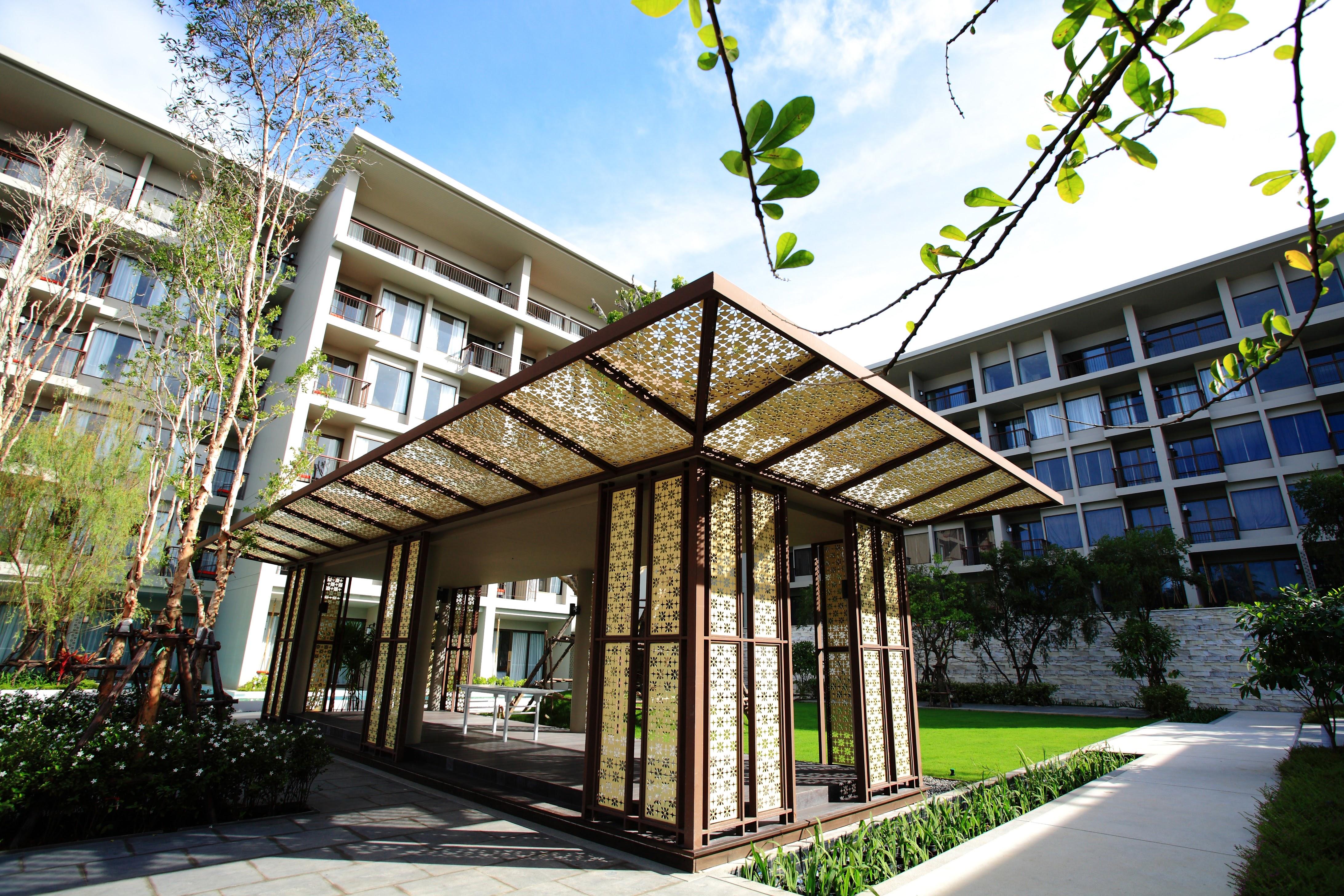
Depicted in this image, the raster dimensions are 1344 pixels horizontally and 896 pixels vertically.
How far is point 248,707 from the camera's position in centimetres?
1410

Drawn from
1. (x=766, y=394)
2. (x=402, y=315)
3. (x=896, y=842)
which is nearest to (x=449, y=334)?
(x=402, y=315)

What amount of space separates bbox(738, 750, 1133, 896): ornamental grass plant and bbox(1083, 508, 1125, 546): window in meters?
18.8

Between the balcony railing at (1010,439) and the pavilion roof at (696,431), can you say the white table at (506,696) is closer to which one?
the pavilion roof at (696,431)

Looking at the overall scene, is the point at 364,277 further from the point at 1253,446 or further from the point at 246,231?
the point at 1253,446

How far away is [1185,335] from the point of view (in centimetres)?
2266

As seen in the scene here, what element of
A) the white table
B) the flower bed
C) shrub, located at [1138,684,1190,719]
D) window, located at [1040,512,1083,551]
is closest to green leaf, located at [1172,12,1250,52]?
the flower bed

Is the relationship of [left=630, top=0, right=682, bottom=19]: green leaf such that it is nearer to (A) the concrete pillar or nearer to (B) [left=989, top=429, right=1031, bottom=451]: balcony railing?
(A) the concrete pillar

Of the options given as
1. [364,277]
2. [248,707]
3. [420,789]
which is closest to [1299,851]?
[420,789]

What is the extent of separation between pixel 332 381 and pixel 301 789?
15.9 meters

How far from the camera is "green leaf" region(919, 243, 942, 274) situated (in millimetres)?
1348

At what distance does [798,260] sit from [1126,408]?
1088 inches

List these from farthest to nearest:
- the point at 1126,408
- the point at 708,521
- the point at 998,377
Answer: the point at 998,377 → the point at 1126,408 → the point at 708,521

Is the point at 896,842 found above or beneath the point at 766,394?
beneath

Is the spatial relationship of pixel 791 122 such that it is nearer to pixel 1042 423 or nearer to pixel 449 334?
pixel 449 334
